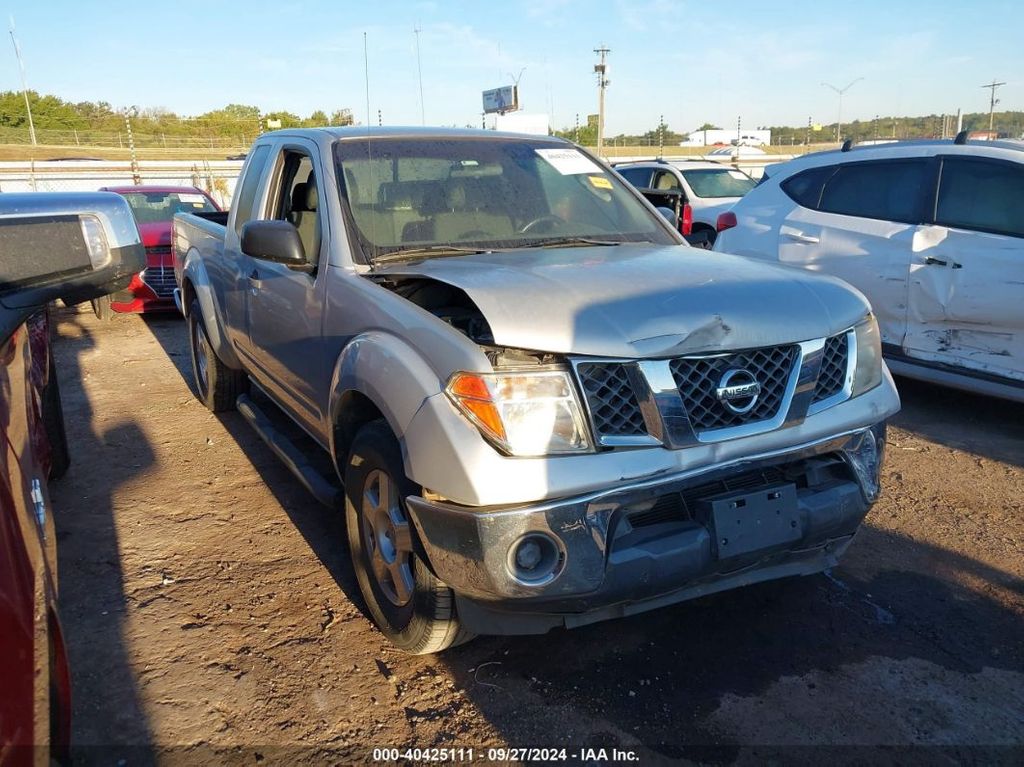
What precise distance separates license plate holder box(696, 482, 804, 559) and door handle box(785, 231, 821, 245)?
13.9 ft

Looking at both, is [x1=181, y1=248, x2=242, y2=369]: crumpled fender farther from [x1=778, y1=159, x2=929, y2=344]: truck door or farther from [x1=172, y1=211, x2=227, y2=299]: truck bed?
[x1=778, y1=159, x2=929, y2=344]: truck door

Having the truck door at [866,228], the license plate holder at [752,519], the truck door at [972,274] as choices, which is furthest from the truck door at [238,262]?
the truck door at [972,274]

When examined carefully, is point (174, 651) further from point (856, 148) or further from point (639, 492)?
point (856, 148)

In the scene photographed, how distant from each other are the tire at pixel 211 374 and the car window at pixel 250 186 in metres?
1.08

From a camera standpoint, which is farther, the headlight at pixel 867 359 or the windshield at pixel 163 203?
the windshield at pixel 163 203

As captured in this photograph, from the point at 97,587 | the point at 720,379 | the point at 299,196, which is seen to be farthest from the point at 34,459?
the point at 299,196

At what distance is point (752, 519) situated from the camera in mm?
2512

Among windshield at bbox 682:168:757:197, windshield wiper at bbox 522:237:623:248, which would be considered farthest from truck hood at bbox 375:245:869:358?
windshield at bbox 682:168:757:197

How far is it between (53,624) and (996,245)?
5529 mm

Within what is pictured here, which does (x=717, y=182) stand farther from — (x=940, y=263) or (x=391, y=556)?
(x=391, y=556)

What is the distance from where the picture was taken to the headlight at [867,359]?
113 inches

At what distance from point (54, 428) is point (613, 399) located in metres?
3.65

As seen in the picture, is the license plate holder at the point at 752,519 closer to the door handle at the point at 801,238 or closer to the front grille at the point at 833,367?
the front grille at the point at 833,367

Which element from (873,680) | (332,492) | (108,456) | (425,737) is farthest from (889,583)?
(108,456)
